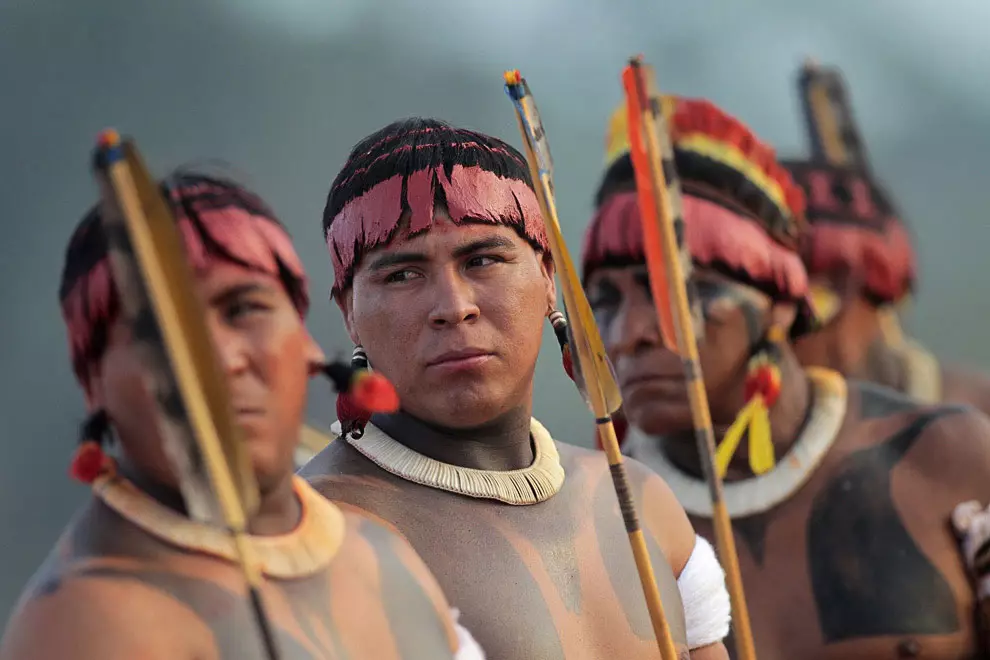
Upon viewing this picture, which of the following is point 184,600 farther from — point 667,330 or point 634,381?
point 634,381

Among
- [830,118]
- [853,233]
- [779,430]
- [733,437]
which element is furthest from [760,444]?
[830,118]

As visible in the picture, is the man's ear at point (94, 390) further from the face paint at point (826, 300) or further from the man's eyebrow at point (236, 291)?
the face paint at point (826, 300)

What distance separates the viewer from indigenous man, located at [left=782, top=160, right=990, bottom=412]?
186 inches

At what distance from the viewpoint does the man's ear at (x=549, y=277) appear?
219 centimetres

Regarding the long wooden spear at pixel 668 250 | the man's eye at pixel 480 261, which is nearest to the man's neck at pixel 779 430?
the long wooden spear at pixel 668 250

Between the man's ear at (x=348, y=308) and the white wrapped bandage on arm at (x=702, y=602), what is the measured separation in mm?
627

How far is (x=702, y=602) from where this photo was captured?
2273 mm

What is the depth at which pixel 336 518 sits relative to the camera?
172 cm

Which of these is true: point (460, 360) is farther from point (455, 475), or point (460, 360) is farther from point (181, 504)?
point (181, 504)

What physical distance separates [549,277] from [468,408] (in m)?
0.28

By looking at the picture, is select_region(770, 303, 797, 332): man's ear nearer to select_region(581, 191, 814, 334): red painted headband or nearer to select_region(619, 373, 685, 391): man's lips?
select_region(581, 191, 814, 334): red painted headband

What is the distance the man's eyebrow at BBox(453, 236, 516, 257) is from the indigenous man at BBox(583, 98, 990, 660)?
3.06ft

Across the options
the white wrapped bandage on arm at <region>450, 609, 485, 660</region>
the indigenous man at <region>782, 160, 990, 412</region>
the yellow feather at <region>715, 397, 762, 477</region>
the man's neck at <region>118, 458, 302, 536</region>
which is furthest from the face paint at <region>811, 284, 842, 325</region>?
the man's neck at <region>118, 458, 302, 536</region>

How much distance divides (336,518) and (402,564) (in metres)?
0.10
